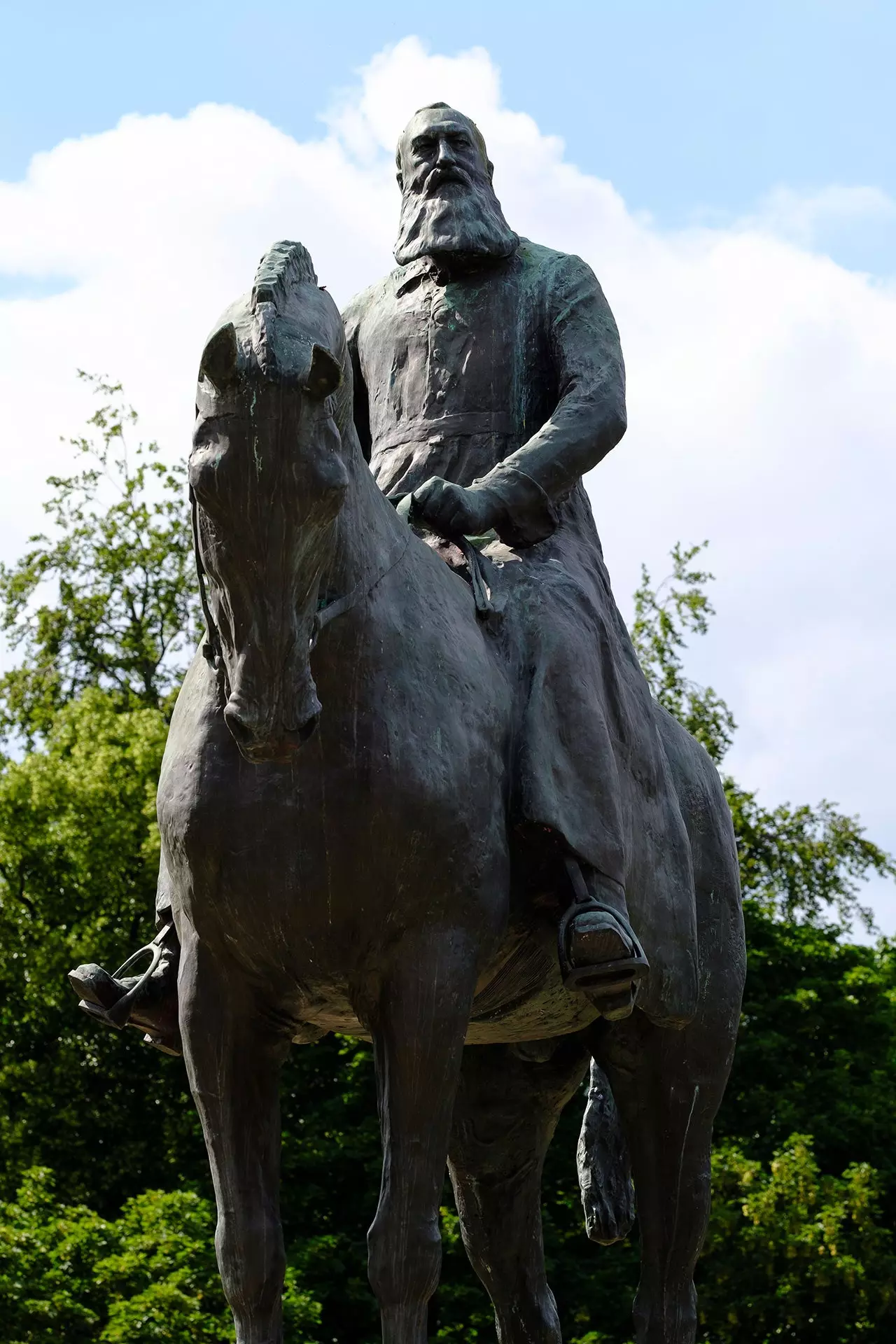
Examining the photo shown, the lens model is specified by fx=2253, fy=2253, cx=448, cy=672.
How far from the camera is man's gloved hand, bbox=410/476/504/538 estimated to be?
253 inches

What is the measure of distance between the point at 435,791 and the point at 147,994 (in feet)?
3.97

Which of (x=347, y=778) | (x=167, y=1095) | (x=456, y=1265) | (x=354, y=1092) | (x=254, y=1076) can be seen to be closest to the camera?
(x=347, y=778)

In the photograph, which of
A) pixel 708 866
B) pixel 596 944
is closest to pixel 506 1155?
pixel 708 866

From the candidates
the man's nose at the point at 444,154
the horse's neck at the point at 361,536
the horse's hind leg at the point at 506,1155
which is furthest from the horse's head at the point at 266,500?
the horse's hind leg at the point at 506,1155

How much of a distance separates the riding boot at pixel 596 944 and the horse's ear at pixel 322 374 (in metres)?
1.70

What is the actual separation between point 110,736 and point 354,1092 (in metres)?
6.31

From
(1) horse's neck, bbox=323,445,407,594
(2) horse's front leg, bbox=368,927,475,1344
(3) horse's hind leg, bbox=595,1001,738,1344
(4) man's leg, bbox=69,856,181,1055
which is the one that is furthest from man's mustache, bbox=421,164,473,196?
(3) horse's hind leg, bbox=595,1001,738,1344

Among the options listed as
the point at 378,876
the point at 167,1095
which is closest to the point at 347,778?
the point at 378,876

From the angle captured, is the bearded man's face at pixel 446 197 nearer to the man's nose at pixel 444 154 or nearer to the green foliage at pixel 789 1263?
the man's nose at pixel 444 154

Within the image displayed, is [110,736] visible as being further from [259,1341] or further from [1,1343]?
[259,1341]

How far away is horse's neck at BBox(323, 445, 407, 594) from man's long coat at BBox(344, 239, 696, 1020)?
750mm

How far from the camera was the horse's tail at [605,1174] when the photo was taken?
25.2ft

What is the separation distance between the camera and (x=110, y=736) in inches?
997

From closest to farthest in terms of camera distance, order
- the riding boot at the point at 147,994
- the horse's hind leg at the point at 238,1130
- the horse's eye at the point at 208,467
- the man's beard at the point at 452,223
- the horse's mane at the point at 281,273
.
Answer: the horse's eye at the point at 208,467
the horse's mane at the point at 281,273
the horse's hind leg at the point at 238,1130
the riding boot at the point at 147,994
the man's beard at the point at 452,223
